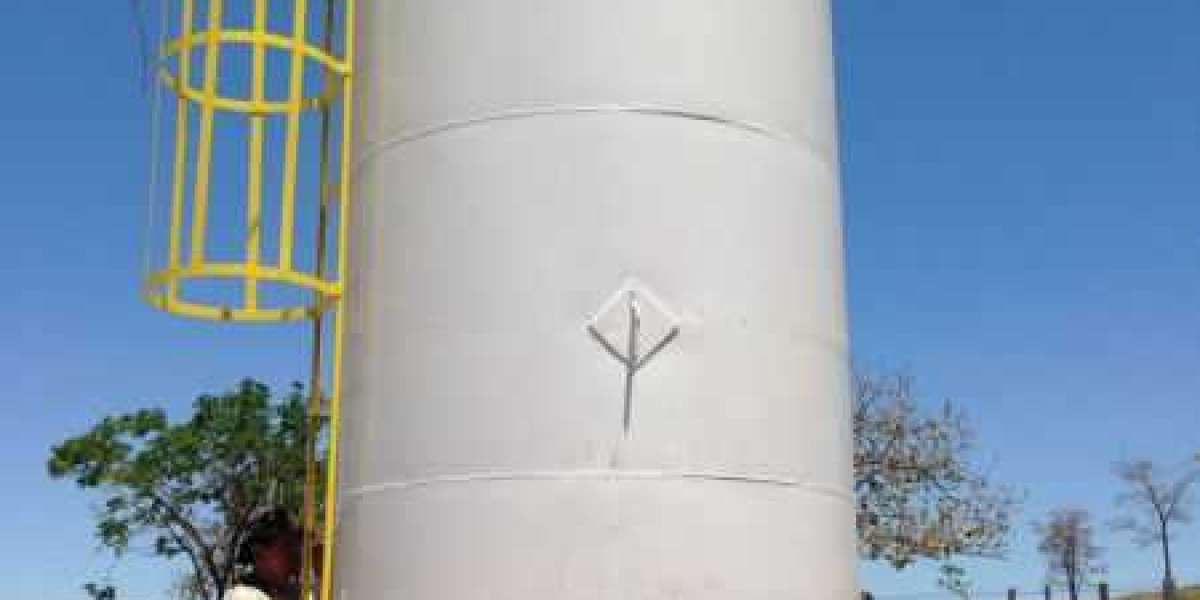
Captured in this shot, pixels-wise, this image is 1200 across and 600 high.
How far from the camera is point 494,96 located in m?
6.73

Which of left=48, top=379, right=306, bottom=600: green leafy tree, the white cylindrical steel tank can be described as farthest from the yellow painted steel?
left=48, top=379, right=306, bottom=600: green leafy tree

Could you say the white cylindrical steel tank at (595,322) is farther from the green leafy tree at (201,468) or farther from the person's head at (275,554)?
the green leafy tree at (201,468)

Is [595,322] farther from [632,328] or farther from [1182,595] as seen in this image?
[1182,595]

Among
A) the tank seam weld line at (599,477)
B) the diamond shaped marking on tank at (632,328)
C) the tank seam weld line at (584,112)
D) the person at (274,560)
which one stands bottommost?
the person at (274,560)

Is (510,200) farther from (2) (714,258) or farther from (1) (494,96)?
(2) (714,258)

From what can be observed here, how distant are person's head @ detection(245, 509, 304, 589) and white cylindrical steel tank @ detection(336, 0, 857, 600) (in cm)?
64

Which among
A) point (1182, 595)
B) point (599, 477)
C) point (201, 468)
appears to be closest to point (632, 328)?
point (599, 477)

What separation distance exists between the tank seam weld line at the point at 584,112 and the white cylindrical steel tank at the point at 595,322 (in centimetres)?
1

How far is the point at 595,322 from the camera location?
635 cm

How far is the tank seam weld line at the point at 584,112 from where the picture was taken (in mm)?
6605

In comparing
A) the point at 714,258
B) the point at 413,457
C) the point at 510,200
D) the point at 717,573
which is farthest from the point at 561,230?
the point at 717,573

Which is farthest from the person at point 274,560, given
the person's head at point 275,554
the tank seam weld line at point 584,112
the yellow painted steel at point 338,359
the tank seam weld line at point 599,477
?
the tank seam weld line at point 584,112

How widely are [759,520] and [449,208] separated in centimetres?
211

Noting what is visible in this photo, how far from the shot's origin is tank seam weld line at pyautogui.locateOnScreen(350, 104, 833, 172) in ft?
21.7
